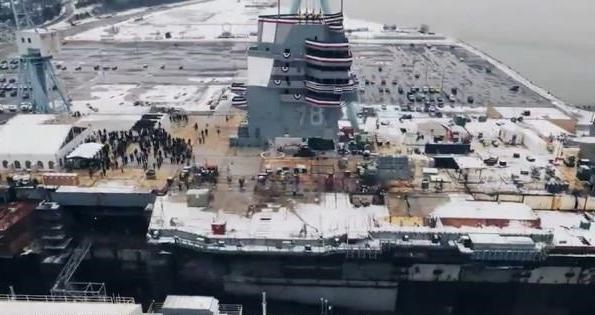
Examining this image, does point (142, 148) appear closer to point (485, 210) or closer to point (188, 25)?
point (485, 210)

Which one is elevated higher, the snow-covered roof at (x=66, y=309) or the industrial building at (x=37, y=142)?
the industrial building at (x=37, y=142)

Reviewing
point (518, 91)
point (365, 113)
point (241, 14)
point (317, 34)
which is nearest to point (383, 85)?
point (518, 91)

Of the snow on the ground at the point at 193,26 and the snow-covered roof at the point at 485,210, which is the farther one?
the snow on the ground at the point at 193,26

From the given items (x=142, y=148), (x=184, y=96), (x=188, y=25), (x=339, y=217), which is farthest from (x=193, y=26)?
(x=339, y=217)

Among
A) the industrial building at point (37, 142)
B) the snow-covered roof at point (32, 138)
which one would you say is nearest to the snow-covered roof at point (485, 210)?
the industrial building at point (37, 142)

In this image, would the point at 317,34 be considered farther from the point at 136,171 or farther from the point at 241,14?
the point at 241,14

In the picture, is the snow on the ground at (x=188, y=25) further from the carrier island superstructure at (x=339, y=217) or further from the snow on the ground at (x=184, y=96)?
the carrier island superstructure at (x=339, y=217)
